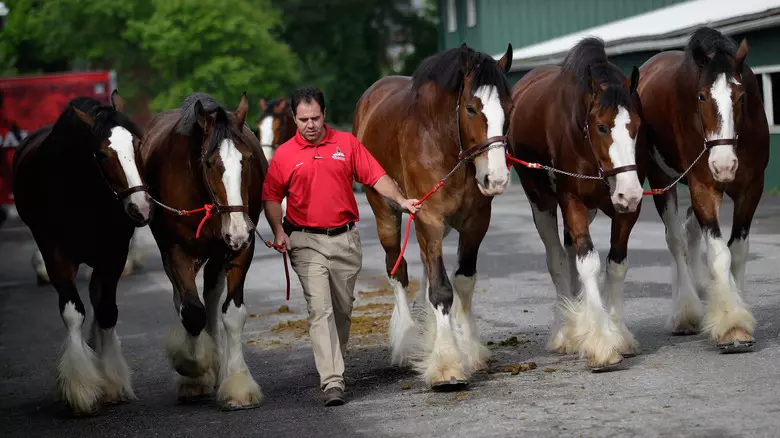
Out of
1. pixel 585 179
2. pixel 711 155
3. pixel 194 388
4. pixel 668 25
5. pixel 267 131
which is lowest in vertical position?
pixel 194 388

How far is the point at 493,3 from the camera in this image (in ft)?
132

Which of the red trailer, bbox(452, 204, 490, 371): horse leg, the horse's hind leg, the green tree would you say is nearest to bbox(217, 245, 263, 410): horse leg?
the horse's hind leg

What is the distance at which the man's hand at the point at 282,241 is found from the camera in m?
8.25

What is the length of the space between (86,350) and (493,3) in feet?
108

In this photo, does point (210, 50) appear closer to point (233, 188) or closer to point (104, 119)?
point (104, 119)

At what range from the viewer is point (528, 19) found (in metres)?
39.6

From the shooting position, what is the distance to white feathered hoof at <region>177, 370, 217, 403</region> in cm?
864

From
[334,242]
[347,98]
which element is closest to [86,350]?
[334,242]

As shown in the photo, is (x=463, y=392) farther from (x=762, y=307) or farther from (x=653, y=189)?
(x=762, y=307)

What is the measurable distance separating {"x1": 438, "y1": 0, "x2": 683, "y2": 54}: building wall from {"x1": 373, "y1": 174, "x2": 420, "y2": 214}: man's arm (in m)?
28.9

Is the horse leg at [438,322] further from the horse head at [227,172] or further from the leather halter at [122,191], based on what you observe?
the leather halter at [122,191]

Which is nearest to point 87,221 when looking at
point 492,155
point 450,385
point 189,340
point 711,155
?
point 189,340

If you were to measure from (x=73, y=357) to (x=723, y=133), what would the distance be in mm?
4739

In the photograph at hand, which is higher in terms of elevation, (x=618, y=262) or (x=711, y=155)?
(x=711, y=155)
